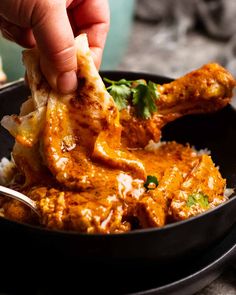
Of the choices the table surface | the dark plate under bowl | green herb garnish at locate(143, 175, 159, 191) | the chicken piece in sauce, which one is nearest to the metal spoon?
the chicken piece in sauce

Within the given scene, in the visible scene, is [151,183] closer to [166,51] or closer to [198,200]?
[198,200]

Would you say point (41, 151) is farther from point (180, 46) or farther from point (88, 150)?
point (180, 46)

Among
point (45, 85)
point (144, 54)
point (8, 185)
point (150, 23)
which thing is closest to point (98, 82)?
point (45, 85)

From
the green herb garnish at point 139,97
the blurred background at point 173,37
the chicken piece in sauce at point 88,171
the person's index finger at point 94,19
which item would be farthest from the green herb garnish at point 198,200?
the blurred background at point 173,37

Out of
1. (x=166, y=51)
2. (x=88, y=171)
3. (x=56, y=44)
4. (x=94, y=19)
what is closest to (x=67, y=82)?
(x=56, y=44)

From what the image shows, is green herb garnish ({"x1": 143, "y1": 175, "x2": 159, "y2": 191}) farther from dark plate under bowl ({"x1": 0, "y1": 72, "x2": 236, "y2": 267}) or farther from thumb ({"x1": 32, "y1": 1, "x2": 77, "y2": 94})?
thumb ({"x1": 32, "y1": 1, "x2": 77, "y2": 94})

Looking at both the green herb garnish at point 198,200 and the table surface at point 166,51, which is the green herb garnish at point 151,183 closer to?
the green herb garnish at point 198,200

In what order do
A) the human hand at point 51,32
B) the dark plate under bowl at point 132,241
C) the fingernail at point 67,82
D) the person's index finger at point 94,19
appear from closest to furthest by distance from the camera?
the dark plate under bowl at point 132,241 < the human hand at point 51,32 < the fingernail at point 67,82 < the person's index finger at point 94,19
